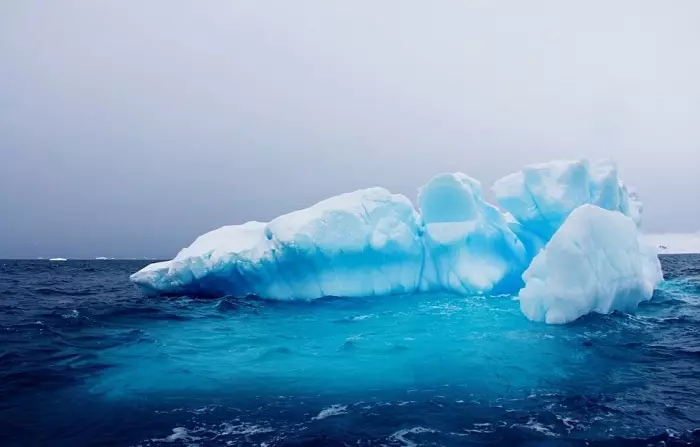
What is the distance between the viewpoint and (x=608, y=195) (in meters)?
15.1

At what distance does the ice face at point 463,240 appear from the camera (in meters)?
15.9

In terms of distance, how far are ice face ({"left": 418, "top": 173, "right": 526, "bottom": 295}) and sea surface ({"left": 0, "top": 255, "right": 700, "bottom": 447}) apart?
4266 millimetres

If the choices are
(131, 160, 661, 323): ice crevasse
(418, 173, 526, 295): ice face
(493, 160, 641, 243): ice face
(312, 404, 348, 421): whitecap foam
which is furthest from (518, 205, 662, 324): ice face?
(312, 404, 348, 421): whitecap foam

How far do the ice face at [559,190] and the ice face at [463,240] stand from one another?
1.07m

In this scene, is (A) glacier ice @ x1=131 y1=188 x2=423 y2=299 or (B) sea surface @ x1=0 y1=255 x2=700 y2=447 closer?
(B) sea surface @ x1=0 y1=255 x2=700 y2=447

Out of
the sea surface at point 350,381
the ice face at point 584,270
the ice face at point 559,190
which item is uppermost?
the ice face at point 559,190

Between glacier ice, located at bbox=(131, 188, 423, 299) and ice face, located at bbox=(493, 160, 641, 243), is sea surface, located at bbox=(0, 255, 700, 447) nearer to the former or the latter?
glacier ice, located at bbox=(131, 188, 423, 299)

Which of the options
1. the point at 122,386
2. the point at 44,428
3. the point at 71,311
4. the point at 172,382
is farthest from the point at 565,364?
the point at 71,311

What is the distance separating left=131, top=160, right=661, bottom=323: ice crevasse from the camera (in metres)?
14.9

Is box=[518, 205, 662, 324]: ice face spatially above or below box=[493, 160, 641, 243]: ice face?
below

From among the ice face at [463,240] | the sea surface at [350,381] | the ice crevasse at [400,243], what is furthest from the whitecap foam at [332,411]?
the ice face at [463,240]

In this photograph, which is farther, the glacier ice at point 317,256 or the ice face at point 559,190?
the glacier ice at point 317,256

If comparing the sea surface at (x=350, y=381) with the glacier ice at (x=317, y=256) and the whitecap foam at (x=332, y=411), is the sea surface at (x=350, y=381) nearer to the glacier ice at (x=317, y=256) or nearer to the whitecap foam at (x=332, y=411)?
the whitecap foam at (x=332, y=411)

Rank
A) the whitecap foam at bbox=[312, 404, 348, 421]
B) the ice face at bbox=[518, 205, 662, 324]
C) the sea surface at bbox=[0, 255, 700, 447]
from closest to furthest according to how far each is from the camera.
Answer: the sea surface at bbox=[0, 255, 700, 447]
the whitecap foam at bbox=[312, 404, 348, 421]
the ice face at bbox=[518, 205, 662, 324]
